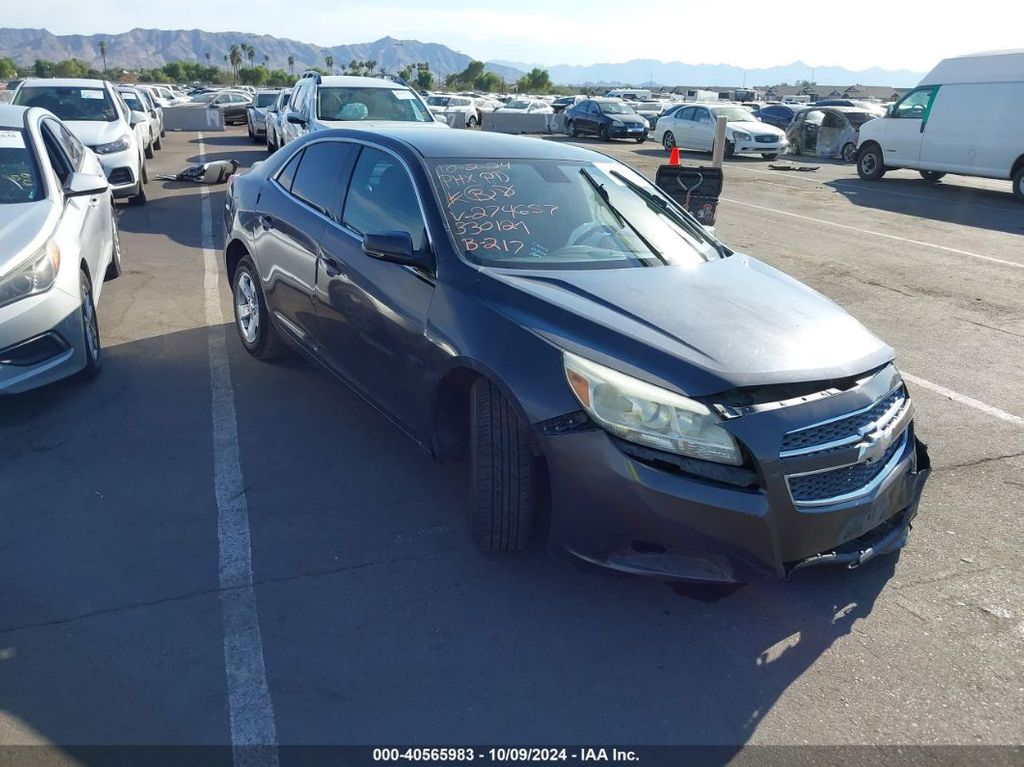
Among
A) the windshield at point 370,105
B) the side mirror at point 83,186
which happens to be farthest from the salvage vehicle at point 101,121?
the side mirror at point 83,186

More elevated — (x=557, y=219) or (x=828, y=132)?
(x=557, y=219)

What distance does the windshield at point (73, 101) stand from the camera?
12.3 meters

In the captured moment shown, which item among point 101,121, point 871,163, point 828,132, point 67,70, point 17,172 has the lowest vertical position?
point 67,70

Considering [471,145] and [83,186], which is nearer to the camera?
[471,145]

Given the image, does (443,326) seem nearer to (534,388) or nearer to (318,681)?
(534,388)

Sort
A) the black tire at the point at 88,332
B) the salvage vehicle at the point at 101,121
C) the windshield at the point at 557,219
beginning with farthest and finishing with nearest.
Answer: the salvage vehicle at the point at 101,121
the black tire at the point at 88,332
the windshield at the point at 557,219

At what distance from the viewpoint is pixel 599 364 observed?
3082 mm

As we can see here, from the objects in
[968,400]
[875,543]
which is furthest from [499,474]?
[968,400]

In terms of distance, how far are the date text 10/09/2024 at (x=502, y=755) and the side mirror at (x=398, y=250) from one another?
6.77 ft

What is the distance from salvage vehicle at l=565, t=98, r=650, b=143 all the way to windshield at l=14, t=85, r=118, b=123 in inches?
761

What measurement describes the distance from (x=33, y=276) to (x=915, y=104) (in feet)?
57.7

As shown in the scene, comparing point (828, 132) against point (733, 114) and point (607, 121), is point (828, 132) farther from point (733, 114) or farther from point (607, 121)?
point (607, 121)

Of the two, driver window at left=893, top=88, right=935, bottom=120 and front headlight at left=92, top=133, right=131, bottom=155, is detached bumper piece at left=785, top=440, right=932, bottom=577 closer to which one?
front headlight at left=92, top=133, right=131, bottom=155

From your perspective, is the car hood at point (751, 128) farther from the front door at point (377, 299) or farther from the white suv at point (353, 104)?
the front door at point (377, 299)
